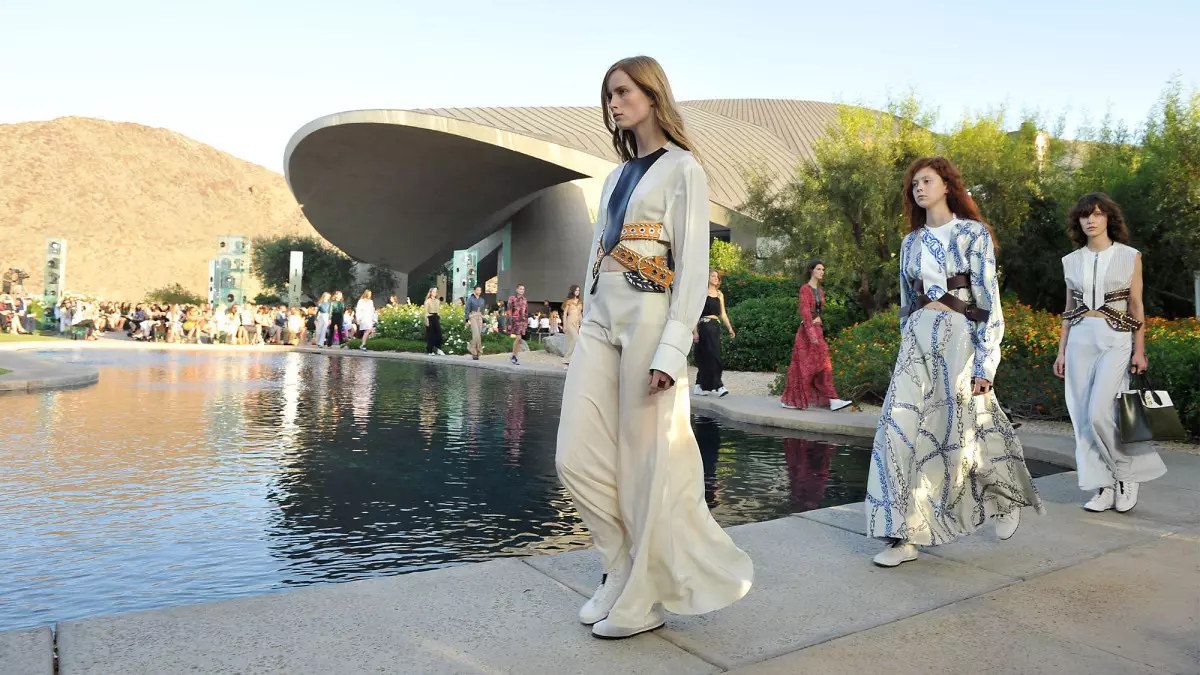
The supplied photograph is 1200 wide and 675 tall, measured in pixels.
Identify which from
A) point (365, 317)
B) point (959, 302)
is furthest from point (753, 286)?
point (959, 302)

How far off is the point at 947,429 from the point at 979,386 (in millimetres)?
236

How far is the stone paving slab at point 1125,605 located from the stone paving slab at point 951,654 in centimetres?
11

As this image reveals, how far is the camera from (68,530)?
447 cm

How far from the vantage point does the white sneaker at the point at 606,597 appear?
2877mm

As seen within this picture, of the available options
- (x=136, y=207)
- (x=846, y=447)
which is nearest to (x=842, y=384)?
(x=846, y=447)

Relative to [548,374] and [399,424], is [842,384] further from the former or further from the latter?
[548,374]

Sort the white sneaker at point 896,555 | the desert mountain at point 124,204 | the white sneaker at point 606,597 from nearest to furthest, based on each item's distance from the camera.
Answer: the white sneaker at point 606,597 → the white sneaker at point 896,555 → the desert mountain at point 124,204

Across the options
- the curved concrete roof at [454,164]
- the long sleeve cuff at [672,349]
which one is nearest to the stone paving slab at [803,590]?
the long sleeve cuff at [672,349]

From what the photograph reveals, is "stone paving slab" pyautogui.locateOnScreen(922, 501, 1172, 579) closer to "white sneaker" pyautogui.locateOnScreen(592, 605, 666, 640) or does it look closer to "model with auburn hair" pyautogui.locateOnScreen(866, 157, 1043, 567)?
"model with auburn hair" pyautogui.locateOnScreen(866, 157, 1043, 567)

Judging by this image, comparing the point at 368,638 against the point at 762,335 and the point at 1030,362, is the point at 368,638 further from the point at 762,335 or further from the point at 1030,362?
the point at 762,335

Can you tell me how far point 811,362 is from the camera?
10.2 metres

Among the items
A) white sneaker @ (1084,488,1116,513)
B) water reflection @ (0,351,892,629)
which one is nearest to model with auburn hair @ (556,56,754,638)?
water reflection @ (0,351,892,629)

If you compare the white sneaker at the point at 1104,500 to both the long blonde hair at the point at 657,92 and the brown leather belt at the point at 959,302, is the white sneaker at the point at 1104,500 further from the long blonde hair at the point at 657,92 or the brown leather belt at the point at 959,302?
the long blonde hair at the point at 657,92

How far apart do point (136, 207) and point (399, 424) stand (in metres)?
131
